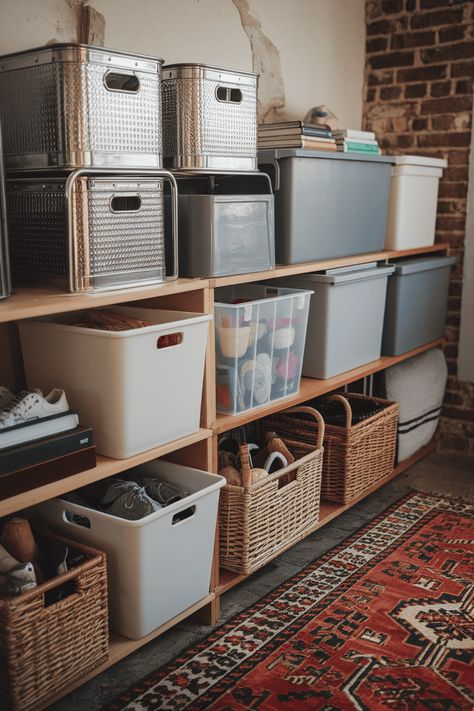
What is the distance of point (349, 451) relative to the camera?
9.17 feet

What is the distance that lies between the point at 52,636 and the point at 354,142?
2103 millimetres

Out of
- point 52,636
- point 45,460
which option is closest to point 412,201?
point 45,460

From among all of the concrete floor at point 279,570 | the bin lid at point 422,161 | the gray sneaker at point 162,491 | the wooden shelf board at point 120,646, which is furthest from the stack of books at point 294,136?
the wooden shelf board at point 120,646

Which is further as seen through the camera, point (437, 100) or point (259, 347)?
point (437, 100)

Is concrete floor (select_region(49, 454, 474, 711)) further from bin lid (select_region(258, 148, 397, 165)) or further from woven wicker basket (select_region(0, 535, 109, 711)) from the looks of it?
bin lid (select_region(258, 148, 397, 165))

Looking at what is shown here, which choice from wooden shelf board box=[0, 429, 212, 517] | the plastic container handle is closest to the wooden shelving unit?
wooden shelf board box=[0, 429, 212, 517]

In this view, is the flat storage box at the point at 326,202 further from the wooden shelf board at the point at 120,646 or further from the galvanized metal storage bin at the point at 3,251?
the wooden shelf board at the point at 120,646

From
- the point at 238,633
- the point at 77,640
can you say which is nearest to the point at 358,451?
the point at 238,633

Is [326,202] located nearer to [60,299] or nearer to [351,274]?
[351,274]

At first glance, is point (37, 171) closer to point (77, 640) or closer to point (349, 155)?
point (77, 640)

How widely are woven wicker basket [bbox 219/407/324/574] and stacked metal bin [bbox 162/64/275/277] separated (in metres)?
0.65

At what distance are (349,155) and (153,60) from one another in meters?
1.08

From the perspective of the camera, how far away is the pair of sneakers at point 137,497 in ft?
6.36

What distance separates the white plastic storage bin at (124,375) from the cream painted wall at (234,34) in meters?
0.86
